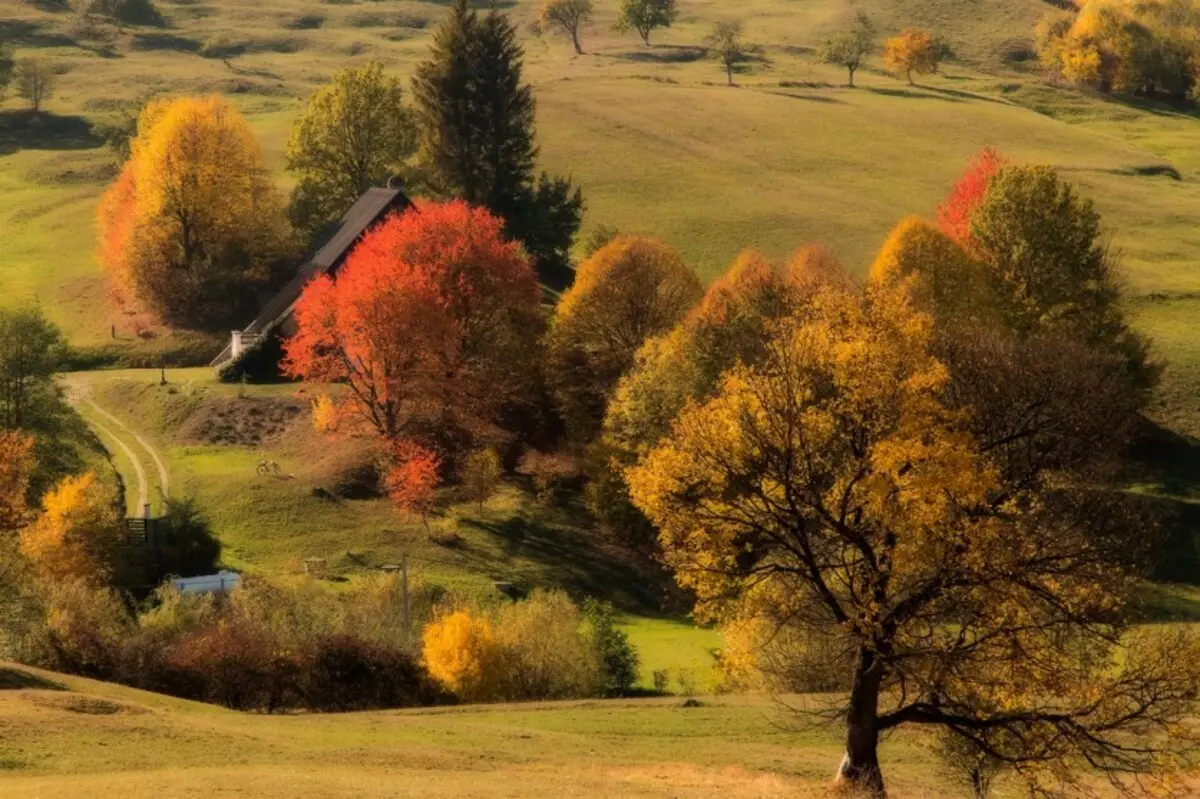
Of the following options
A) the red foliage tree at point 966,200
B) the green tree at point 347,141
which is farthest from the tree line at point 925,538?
the green tree at point 347,141

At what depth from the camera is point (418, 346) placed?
3009 inches

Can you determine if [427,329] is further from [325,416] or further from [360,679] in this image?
[360,679]

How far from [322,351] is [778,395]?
180 feet

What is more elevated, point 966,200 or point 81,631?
point 966,200

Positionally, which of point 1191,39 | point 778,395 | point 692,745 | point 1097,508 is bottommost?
point 692,745

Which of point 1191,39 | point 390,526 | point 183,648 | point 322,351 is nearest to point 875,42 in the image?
point 1191,39

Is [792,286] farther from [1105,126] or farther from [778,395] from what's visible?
[1105,126]

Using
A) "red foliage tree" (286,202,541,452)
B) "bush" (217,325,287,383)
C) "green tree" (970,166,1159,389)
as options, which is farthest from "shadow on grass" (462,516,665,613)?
"green tree" (970,166,1159,389)

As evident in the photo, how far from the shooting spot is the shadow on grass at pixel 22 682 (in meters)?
40.5

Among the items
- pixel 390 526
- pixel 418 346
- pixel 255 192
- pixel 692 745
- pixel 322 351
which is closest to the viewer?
pixel 692 745

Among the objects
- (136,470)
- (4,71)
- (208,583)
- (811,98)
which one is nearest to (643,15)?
(811,98)

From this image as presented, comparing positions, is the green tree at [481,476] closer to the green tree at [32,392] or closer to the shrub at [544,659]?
the shrub at [544,659]

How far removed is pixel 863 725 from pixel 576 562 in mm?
37193

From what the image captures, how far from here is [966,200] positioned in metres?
99.6
